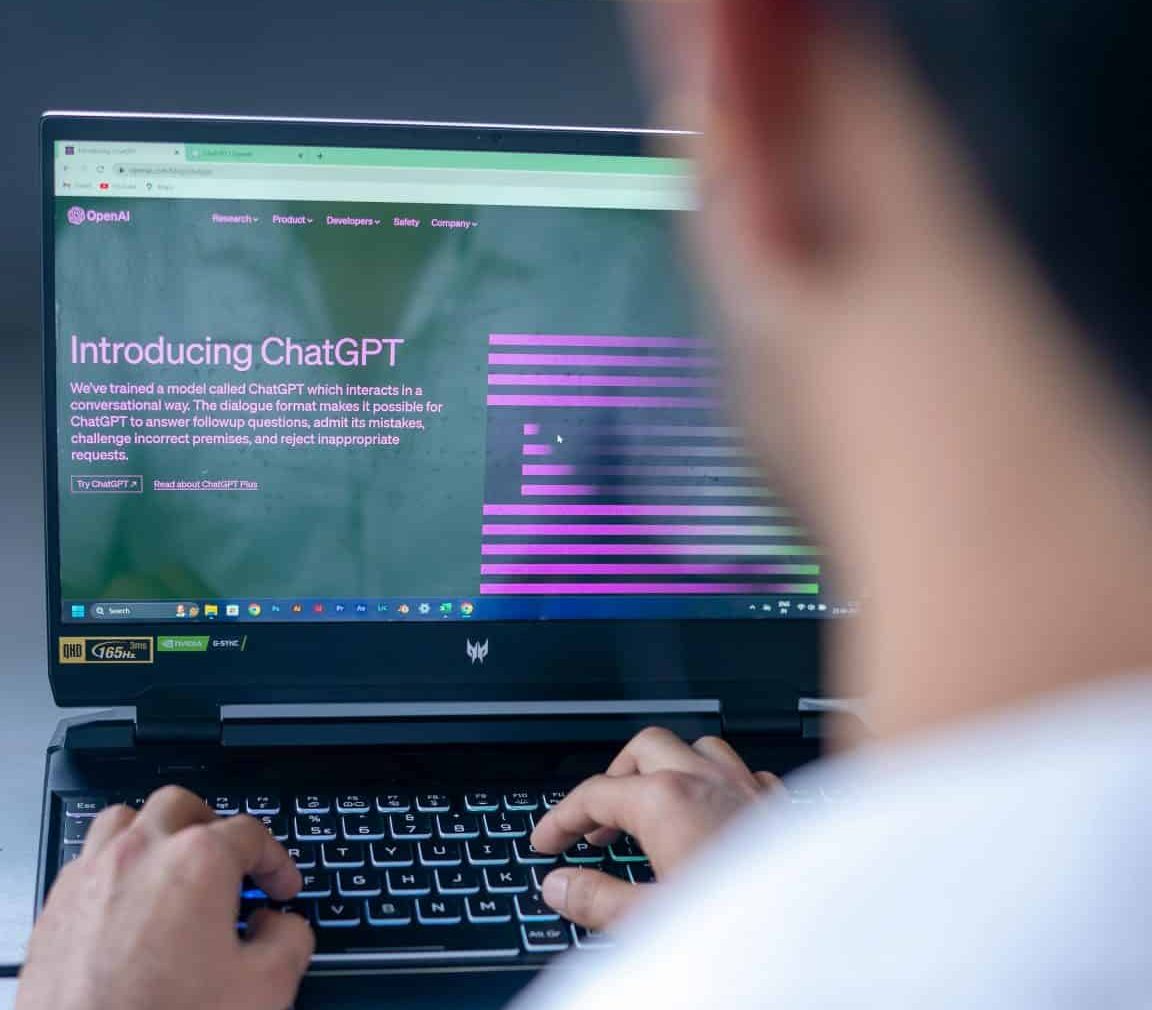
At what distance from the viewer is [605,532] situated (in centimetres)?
90

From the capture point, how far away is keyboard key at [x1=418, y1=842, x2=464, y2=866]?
741mm

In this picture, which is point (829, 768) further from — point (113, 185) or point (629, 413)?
point (113, 185)

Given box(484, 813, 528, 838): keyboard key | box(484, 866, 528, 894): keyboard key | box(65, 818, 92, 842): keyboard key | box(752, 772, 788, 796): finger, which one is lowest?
box(484, 866, 528, 894): keyboard key

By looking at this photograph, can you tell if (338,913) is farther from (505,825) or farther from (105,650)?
(105,650)

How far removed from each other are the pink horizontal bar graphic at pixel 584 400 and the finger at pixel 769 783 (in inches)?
10.2

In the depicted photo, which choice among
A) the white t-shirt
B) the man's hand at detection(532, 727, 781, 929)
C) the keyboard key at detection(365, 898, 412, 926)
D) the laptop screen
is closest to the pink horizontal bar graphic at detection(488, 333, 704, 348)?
the laptop screen

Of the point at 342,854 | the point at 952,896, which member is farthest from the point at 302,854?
the point at 952,896

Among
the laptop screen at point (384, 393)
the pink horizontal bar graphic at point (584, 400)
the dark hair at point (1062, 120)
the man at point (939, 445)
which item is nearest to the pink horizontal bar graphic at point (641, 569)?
the laptop screen at point (384, 393)

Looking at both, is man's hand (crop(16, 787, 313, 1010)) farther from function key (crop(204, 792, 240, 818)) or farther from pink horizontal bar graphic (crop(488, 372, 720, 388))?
pink horizontal bar graphic (crop(488, 372, 720, 388))

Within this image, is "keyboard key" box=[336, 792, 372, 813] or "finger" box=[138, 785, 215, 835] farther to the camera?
"keyboard key" box=[336, 792, 372, 813]

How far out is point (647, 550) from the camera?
0.91 m

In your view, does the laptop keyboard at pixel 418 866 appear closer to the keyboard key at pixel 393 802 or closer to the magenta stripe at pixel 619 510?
the keyboard key at pixel 393 802

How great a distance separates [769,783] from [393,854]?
0.23 metres

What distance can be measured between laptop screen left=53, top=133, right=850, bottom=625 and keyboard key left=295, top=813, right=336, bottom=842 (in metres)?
0.16
